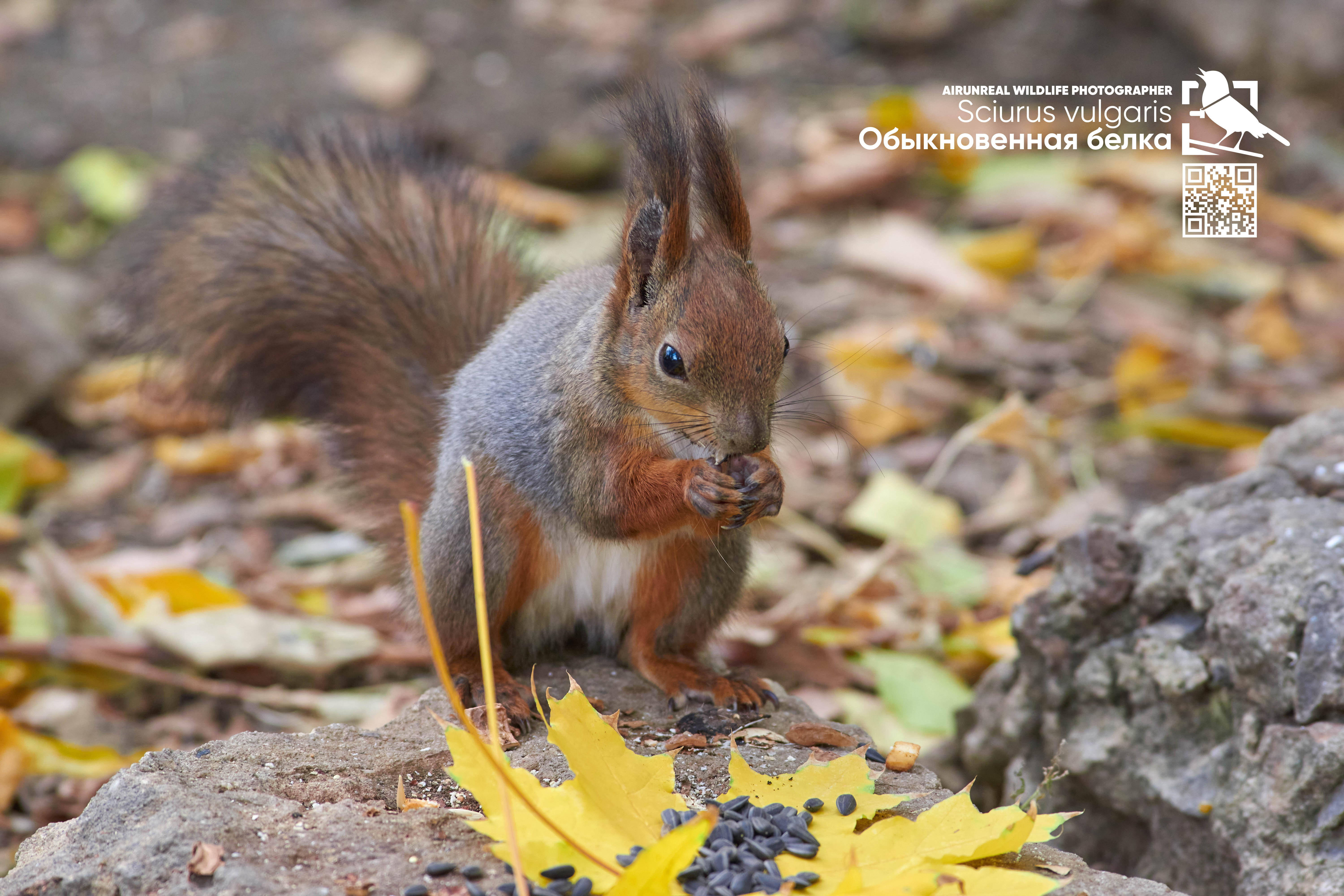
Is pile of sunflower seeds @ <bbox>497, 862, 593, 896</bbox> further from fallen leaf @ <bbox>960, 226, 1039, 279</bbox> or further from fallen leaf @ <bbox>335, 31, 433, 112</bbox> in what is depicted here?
fallen leaf @ <bbox>335, 31, 433, 112</bbox>

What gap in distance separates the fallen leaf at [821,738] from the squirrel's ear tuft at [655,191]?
26.0 inches

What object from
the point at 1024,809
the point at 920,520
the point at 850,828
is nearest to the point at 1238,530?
the point at 1024,809

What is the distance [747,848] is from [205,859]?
0.58m

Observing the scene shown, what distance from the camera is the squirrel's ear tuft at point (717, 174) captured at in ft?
6.12

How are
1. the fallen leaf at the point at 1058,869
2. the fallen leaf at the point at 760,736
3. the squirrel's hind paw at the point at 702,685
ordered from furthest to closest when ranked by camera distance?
the squirrel's hind paw at the point at 702,685 → the fallen leaf at the point at 760,736 → the fallen leaf at the point at 1058,869

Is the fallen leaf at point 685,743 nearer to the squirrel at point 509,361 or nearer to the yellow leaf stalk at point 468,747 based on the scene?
the squirrel at point 509,361

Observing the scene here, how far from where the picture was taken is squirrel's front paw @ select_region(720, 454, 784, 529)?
1855 mm

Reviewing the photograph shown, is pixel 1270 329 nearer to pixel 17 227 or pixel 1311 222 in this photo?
pixel 1311 222

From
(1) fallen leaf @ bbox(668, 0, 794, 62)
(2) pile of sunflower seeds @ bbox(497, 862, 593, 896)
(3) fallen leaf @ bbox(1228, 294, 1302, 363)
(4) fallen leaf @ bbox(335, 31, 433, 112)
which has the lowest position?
(2) pile of sunflower seeds @ bbox(497, 862, 593, 896)

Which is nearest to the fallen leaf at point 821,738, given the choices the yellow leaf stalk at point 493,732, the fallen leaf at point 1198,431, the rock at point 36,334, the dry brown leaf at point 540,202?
the yellow leaf stalk at point 493,732

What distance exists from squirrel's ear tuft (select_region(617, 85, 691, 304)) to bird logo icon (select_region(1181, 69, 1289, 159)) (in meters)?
3.48

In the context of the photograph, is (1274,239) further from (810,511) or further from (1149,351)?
(810,511)

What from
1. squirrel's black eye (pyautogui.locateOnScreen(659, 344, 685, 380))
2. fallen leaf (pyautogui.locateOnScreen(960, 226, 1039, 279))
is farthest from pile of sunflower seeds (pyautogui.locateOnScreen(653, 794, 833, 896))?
fallen leaf (pyautogui.locateOnScreen(960, 226, 1039, 279))

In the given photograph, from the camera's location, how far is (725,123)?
2055 mm
